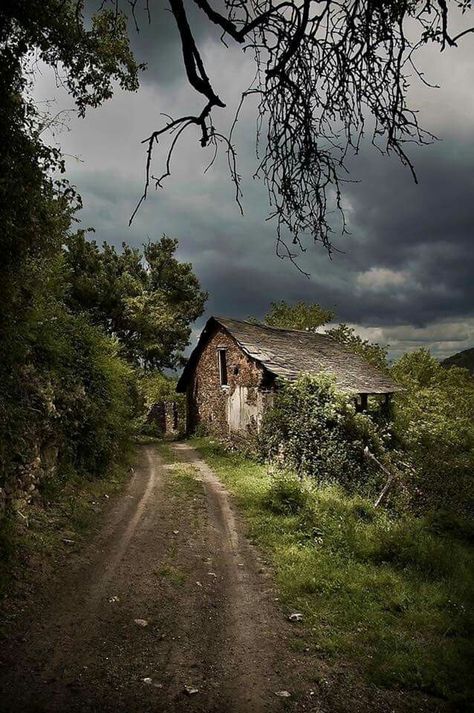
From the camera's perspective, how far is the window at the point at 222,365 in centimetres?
Answer: 2380

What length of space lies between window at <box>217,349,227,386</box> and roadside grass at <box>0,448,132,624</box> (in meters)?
12.2

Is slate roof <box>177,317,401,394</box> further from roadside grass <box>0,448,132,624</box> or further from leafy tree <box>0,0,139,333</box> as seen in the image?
leafy tree <box>0,0,139,333</box>

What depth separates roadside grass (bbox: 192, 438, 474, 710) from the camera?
5.22m

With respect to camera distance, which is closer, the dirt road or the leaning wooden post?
the dirt road

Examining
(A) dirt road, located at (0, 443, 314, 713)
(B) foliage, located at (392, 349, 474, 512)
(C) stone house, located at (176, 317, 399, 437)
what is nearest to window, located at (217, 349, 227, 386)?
(C) stone house, located at (176, 317, 399, 437)

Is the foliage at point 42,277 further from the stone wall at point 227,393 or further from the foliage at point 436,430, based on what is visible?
the foliage at point 436,430

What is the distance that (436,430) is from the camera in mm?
21906

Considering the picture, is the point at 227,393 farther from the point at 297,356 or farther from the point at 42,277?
the point at 42,277

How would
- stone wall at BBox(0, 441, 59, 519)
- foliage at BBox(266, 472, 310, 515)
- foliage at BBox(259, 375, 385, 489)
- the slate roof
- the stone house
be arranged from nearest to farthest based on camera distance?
stone wall at BBox(0, 441, 59, 519) < foliage at BBox(266, 472, 310, 515) < foliage at BBox(259, 375, 385, 489) < the stone house < the slate roof

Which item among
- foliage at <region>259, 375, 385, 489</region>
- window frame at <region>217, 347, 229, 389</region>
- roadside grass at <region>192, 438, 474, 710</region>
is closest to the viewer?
roadside grass at <region>192, 438, 474, 710</region>

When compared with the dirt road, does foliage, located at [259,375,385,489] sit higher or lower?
higher

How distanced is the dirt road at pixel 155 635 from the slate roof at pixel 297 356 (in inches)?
459

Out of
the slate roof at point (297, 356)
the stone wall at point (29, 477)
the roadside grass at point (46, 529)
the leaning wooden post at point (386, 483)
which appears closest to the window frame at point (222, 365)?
the slate roof at point (297, 356)

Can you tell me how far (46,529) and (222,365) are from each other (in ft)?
53.4
